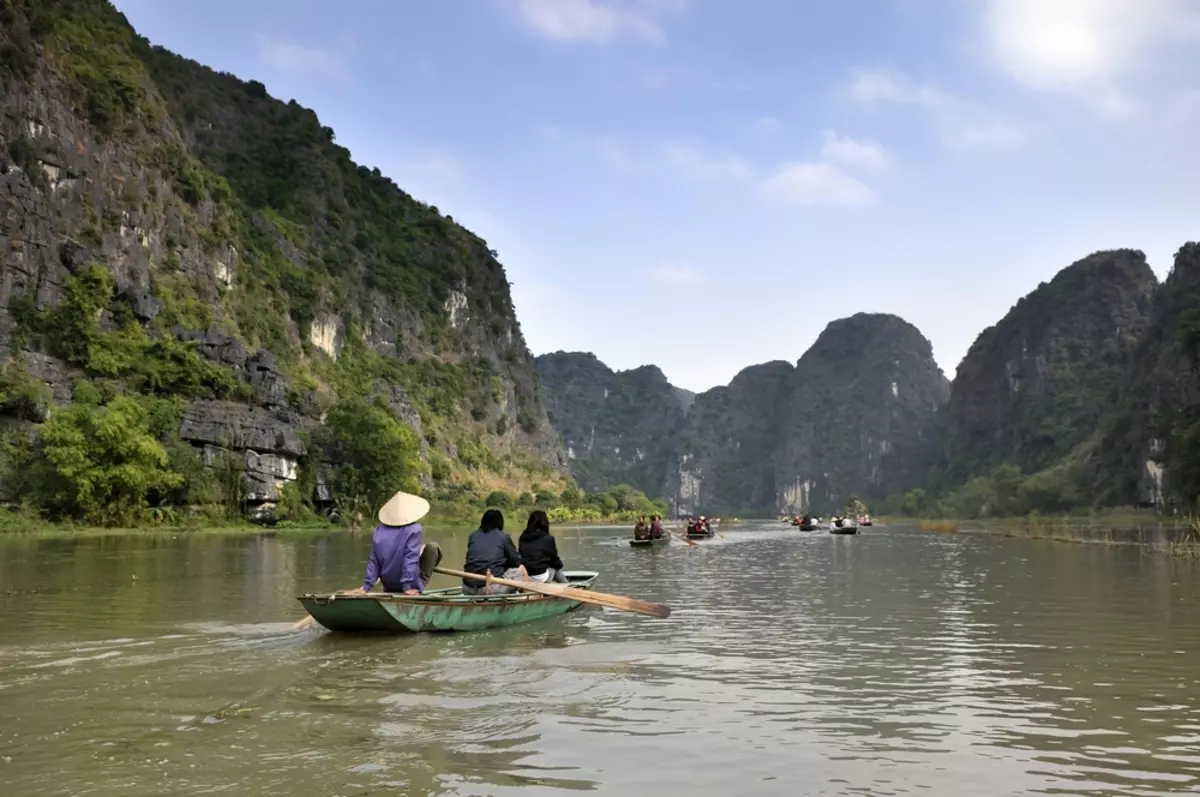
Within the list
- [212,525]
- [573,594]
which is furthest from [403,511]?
[212,525]

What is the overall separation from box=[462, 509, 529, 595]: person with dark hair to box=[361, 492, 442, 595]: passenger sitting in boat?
1.46m

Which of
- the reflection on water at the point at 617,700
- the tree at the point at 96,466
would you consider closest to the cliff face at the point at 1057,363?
the tree at the point at 96,466

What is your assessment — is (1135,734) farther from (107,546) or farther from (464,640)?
(107,546)

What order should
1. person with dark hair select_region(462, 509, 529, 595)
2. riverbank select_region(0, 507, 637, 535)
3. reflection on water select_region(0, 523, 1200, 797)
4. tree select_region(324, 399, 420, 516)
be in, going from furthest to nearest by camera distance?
tree select_region(324, 399, 420, 516) → riverbank select_region(0, 507, 637, 535) → person with dark hair select_region(462, 509, 529, 595) → reflection on water select_region(0, 523, 1200, 797)

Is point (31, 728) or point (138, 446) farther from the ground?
point (138, 446)

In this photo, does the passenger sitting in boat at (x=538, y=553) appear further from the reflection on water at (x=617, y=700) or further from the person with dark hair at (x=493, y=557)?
the reflection on water at (x=617, y=700)

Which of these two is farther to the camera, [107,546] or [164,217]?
[164,217]

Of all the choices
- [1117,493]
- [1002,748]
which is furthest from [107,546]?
[1117,493]

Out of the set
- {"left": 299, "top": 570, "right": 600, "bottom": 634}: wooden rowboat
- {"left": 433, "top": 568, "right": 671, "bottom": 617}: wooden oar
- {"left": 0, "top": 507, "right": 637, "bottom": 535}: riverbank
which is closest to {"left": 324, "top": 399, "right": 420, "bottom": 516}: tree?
{"left": 0, "top": 507, "right": 637, "bottom": 535}: riverbank

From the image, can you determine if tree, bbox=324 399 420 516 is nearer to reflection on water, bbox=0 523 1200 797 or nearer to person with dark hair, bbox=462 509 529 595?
reflection on water, bbox=0 523 1200 797

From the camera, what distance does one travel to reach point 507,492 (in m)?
92.0

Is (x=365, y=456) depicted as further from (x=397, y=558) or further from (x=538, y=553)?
(x=397, y=558)

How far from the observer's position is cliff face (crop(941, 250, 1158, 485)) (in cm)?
13112

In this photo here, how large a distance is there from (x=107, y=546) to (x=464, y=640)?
22930mm
